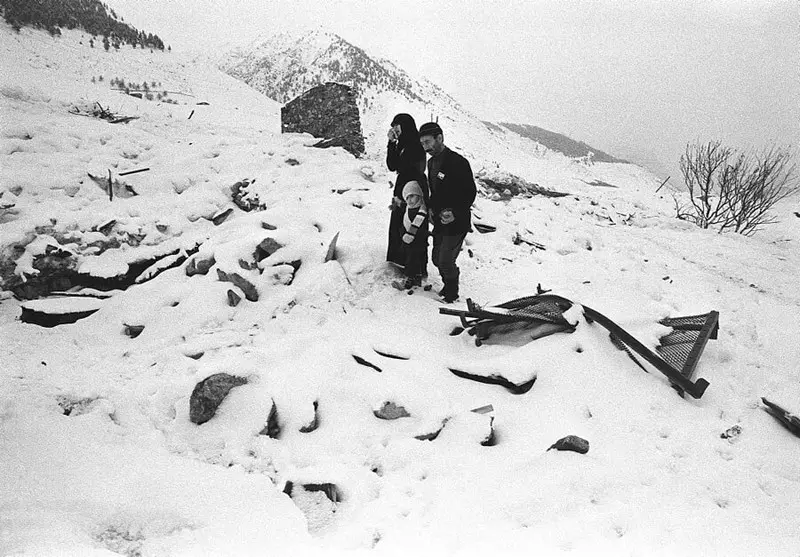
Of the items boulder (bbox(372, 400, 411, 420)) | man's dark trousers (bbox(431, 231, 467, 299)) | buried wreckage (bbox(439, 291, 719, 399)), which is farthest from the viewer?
man's dark trousers (bbox(431, 231, 467, 299))

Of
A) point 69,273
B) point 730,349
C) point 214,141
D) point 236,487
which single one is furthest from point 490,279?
point 214,141

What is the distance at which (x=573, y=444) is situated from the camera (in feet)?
9.96

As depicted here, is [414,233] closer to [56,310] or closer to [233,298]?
[233,298]

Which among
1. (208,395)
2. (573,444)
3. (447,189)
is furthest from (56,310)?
(573,444)

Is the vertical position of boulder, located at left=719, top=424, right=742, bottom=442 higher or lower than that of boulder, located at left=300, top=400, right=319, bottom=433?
higher

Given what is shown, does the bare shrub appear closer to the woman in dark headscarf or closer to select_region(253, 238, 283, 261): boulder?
the woman in dark headscarf

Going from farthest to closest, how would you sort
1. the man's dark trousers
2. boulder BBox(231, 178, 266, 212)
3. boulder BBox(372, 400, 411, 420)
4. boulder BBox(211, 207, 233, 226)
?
boulder BBox(231, 178, 266, 212) < boulder BBox(211, 207, 233, 226) < the man's dark trousers < boulder BBox(372, 400, 411, 420)

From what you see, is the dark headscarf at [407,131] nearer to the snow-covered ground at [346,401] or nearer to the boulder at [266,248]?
the snow-covered ground at [346,401]

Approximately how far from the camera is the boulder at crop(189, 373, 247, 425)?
11.3ft

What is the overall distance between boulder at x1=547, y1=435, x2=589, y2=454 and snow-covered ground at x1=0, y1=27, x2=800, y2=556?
0.09 metres

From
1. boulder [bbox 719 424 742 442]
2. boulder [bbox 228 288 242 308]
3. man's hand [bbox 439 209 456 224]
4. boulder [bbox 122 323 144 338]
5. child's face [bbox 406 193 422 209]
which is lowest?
boulder [bbox 122 323 144 338]

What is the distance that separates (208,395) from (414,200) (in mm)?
3062

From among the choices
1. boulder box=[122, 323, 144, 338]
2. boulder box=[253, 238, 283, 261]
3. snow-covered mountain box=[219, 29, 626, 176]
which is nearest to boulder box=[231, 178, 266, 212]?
boulder box=[253, 238, 283, 261]

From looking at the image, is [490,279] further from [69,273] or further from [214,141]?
[214,141]
